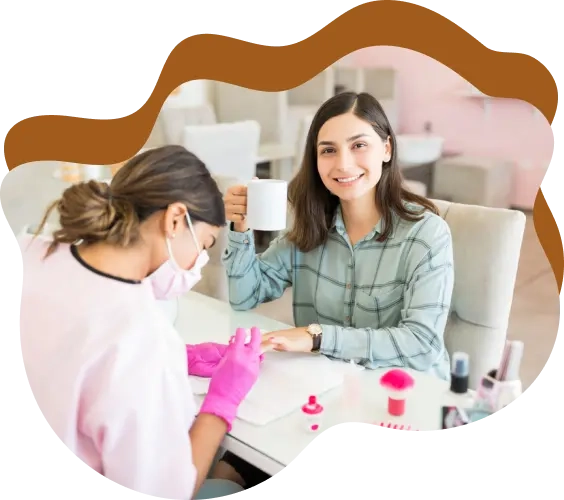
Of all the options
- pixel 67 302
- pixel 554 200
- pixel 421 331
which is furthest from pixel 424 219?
pixel 67 302

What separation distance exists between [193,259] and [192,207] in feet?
0.20

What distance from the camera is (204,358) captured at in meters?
0.75

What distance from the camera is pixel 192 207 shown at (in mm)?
534

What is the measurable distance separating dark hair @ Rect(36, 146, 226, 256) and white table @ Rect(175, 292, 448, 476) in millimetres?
221

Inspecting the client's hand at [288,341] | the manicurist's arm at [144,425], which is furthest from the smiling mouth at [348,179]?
the manicurist's arm at [144,425]

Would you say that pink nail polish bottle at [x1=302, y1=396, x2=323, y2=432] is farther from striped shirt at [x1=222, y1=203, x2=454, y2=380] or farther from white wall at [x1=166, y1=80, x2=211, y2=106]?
white wall at [x1=166, y1=80, x2=211, y2=106]

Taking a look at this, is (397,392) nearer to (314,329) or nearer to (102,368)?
(314,329)

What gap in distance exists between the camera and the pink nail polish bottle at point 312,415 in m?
0.66

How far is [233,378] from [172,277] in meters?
0.17

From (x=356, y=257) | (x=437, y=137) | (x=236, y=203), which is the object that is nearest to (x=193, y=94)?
(x=236, y=203)

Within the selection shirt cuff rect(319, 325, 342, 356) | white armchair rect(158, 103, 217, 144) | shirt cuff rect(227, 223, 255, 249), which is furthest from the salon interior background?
shirt cuff rect(319, 325, 342, 356)

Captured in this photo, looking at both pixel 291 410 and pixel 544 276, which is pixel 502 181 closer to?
pixel 544 276

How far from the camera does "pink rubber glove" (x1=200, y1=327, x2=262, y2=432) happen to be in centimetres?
65

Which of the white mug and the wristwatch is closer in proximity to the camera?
the white mug
